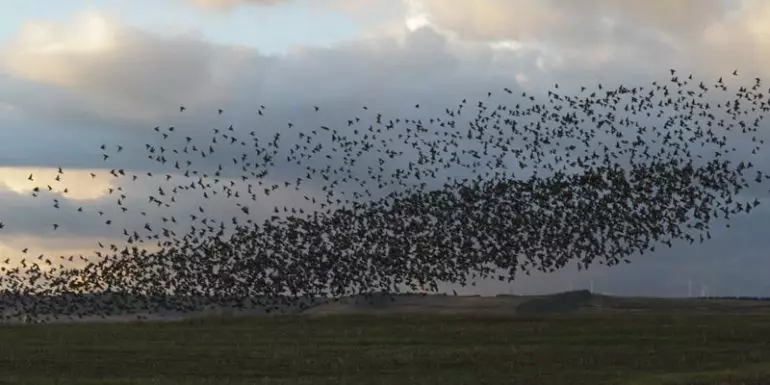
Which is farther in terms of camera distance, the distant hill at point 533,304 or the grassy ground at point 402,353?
the distant hill at point 533,304

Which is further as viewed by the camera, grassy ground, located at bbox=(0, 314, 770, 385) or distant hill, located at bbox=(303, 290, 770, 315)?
distant hill, located at bbox=(303, 290, 770, 315)

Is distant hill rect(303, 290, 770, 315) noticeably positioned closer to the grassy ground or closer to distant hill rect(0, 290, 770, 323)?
distant hill rect(0, 290, 770, 323)

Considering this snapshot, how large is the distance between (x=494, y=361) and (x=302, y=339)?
22804 mm

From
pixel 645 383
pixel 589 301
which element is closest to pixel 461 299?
pixel 589 301

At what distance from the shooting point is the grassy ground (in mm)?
52812

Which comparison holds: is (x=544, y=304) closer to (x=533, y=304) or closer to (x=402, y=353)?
(x=533, y=304)

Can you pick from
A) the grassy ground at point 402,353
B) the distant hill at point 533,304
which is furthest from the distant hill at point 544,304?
the grassy ground at point 402,353

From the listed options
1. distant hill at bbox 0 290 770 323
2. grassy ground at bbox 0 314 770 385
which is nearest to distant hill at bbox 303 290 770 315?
distant hill at bbox 0 290 770 323

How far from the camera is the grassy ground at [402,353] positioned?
173 ft

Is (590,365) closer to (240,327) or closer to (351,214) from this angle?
(240,327)

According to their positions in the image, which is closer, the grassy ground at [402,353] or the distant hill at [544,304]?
the grassy ground at [402,353]

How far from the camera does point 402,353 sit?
215 feet

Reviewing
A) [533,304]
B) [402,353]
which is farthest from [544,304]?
[402,353]

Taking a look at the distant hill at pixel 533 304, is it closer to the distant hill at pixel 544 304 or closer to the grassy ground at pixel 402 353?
the distant hill at pixel 544 304
